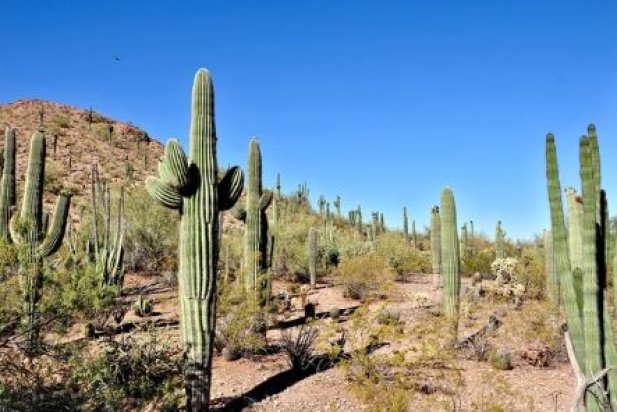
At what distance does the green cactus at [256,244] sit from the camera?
11625 mm

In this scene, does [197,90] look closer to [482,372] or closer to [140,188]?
[482,372]

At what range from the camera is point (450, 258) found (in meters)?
12.9

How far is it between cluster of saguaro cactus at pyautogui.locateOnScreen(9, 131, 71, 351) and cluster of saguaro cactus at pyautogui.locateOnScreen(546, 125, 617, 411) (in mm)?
5636

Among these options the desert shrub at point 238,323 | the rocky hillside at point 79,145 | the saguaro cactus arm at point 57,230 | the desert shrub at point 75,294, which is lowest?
the desert shrub at point 238,323

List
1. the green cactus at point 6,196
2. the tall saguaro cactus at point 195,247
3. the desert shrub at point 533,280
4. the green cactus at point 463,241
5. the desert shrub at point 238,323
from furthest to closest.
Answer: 1. the green cactus at point 463,241
2. the desert shrub at point 533,280
3. the green cactus at point 6,196
4. the desert shrub at point 238,323
5. the tall saguaro cactus at point 195,247

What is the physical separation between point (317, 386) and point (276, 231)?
16.7m

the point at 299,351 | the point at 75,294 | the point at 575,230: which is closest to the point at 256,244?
the point at 299,351

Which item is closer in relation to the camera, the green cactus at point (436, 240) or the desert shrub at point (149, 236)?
the green cactus at point (436, 240)

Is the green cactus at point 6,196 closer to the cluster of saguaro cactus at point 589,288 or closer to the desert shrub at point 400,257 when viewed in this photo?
the cluster of saguaro cactus at point 589,288

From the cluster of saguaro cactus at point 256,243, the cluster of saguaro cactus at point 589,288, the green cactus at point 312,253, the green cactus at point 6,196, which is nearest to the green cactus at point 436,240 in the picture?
the green cactus at point 312,253

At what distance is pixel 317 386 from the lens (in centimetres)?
896

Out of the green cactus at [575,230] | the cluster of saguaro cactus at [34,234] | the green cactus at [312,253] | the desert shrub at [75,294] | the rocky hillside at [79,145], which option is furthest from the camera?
the rocky hillside at [79,145]

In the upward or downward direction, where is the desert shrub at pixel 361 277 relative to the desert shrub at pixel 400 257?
downward

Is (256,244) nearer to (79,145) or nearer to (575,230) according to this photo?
(575,230)
